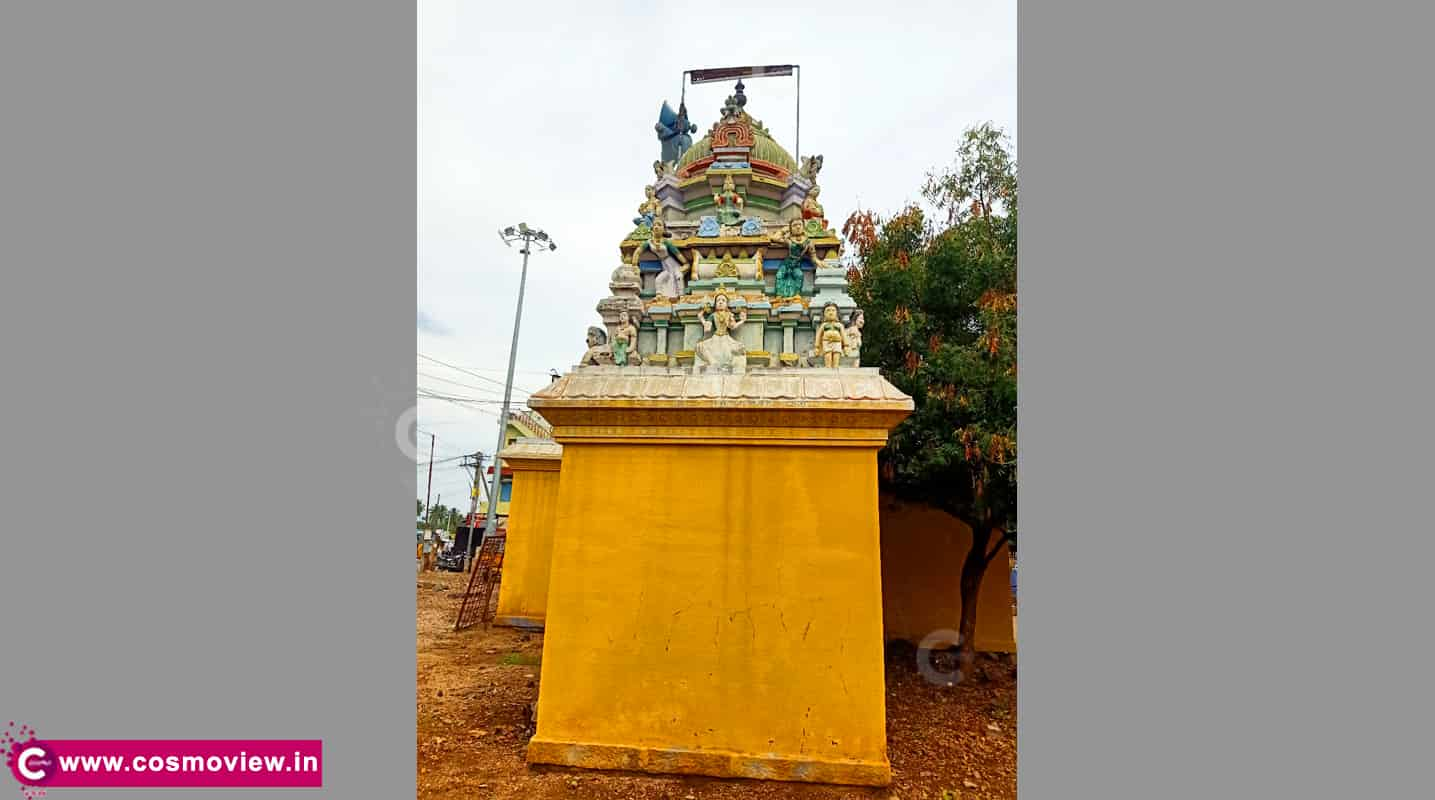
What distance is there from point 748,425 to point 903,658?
23.4 ft

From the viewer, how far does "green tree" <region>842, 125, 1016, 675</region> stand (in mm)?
8203

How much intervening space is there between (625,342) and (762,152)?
3.66m

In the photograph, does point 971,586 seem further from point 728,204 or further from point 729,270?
point 728,204

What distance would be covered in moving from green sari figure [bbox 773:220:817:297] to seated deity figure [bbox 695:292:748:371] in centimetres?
75

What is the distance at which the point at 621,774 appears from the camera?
5.59 metres

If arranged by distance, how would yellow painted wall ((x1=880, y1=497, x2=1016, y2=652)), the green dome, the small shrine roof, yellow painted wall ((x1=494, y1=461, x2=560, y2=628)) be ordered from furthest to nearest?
yellow painted wall ((x1=494, y1=461, x2=560, y2=628)) < yellow painted wall ((x1=880, y1=497, x2=1016, y2=652)) < the green dome < the small shrine roof

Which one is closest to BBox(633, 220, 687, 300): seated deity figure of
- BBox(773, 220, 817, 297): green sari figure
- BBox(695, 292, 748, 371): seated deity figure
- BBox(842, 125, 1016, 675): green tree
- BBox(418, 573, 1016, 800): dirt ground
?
BBox(695, 292, 748, 371): seated deity figure

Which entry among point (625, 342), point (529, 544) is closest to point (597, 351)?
point (625, 342)

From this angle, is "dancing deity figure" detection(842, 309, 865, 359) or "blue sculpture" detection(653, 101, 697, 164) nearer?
"dancing deity figure" detection(842, 309, 865, 359)

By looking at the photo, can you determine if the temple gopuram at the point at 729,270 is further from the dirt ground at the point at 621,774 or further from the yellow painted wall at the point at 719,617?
the dirt ground at the point at 621,774

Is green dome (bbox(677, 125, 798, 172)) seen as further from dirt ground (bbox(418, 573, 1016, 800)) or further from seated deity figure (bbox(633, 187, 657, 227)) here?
dirt ground (bbox(418, 573, 1016, 800))

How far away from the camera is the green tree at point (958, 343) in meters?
8.20

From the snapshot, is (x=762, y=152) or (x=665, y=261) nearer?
(x=665, y=261)
